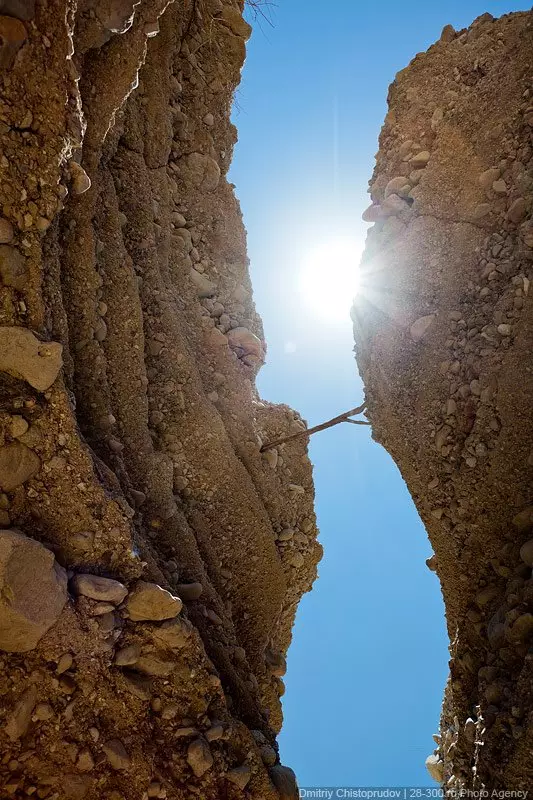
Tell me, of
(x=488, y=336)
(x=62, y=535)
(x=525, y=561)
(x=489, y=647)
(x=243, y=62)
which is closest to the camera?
(x=62, y=535)

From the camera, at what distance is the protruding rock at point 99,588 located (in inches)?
131

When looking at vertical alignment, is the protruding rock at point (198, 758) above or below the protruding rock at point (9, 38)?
below

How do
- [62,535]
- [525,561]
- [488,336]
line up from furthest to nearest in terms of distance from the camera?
[488,336], [525,561], [62,535]

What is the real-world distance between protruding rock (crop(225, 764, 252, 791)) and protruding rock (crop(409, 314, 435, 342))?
498 cm

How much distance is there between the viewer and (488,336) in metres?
5.50

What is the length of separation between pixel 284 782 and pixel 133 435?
321cm

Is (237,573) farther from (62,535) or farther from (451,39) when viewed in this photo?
(451,39)

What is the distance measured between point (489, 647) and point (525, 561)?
105cm

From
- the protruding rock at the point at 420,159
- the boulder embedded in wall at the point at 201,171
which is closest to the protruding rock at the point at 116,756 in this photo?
the boulder embedded in wall at the point at 201,171

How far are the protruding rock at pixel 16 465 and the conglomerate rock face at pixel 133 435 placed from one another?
0.04ft

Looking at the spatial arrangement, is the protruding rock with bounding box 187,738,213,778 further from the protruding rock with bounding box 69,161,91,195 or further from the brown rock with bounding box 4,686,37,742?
the protruding rock with bounding box 69,161,91,195

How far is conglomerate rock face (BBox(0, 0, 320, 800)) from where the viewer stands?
317 cm

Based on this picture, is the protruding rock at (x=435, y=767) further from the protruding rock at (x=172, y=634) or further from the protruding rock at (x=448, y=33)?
the protruding rock at (x=448, y=33)

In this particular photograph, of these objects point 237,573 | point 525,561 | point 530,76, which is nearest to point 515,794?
point 525,561
